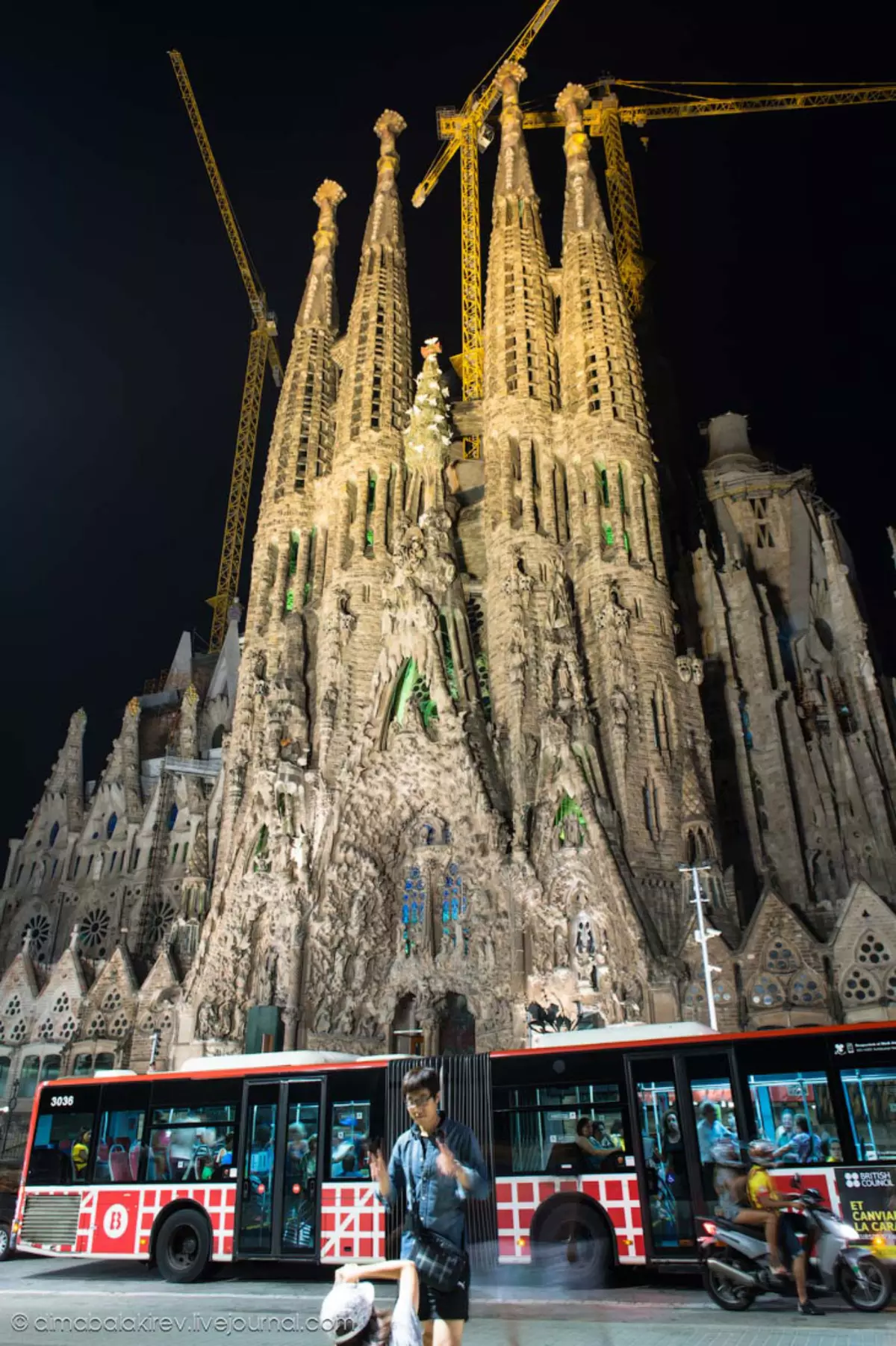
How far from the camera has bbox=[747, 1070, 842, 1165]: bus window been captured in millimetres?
10586

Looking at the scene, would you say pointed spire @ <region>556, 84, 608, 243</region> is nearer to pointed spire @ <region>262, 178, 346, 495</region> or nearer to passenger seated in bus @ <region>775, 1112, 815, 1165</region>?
pointed spire @ <region>262, 178, 346, 495</region>

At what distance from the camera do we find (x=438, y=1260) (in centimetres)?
508

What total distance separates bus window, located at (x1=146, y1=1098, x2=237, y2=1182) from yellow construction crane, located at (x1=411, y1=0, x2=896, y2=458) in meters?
44.0

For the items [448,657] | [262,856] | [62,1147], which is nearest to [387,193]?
[448,657]

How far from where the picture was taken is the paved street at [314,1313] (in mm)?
8078

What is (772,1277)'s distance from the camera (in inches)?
369

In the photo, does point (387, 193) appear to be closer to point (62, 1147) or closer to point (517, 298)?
point (517, 298)

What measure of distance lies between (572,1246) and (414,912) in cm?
2106

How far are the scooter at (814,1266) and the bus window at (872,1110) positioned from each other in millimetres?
1039

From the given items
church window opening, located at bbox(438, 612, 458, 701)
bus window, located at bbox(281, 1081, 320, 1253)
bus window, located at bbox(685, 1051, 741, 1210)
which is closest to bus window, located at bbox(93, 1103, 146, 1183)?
bus window, located at bbox(281, 1081, 320, 1253)

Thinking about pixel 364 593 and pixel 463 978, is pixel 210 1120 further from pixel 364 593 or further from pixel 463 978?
pixel 364 593

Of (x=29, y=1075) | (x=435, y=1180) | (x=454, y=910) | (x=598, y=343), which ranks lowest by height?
(x=435, y=1180)

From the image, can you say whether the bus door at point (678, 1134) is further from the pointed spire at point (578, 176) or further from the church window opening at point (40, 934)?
the pointed spire at point (578, 176)

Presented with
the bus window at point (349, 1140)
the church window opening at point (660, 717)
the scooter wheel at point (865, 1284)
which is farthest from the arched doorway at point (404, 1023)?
the scooter wheel at point (865, 1284)
